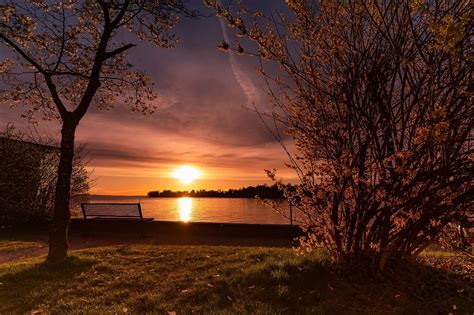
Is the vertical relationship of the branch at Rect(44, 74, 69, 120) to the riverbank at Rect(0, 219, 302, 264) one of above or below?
above

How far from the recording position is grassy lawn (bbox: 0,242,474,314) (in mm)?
5309

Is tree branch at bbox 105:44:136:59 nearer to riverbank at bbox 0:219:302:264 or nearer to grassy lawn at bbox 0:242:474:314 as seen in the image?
grassy lawn at bbox 0:242:474:314

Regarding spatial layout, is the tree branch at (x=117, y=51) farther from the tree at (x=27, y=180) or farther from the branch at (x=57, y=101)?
the tree at (x=27, y=180)

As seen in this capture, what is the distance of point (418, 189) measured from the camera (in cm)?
534

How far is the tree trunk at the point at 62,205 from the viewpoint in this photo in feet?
30.1

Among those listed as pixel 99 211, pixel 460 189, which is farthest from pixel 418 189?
pixel 99 211

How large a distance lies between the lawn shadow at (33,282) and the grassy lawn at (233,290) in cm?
2

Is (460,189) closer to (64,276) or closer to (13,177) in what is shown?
(64,276)

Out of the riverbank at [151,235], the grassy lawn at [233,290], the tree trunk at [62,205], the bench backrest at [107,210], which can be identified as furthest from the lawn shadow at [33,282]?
the bench backrest at [107,210]

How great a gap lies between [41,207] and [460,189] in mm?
21452

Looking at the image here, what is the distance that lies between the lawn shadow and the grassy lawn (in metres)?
0.02

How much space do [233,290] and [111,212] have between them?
13145 millimetres

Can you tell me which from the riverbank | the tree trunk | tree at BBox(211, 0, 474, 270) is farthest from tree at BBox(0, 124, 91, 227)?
tree at BBox(211, 0, 474, 270)

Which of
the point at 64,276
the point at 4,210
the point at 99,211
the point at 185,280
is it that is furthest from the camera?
the point at 4,210
